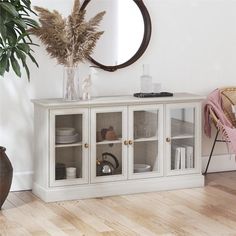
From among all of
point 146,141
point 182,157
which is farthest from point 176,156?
point 146,141

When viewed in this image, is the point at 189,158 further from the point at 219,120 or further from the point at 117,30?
the point at 117,30

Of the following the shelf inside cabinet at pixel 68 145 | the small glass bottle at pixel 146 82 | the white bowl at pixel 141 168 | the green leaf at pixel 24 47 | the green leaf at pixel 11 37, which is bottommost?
the white bowl at pixel 141 168

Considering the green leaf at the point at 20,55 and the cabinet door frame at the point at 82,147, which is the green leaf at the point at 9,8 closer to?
the green leaf at the point at 20,55

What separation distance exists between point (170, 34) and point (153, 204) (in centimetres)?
160

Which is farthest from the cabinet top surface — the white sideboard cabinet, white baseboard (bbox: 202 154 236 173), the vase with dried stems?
white baseboard (bbox: 202 154 236 173)

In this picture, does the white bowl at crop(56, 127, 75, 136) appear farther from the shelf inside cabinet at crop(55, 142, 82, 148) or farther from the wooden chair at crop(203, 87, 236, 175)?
the wooden chair at crop(203, 87, 236, 175)

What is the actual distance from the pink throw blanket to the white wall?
0.21 metres

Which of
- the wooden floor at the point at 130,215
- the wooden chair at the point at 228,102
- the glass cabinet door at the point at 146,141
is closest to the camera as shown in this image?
the wooden floor at the point at 130,215

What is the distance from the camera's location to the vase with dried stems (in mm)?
5113

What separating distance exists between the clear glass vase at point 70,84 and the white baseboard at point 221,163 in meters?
1.55

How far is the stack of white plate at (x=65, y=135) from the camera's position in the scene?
5.16 metres

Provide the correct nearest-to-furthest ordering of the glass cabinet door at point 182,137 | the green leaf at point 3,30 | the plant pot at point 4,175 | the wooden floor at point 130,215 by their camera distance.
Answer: the wooden floor at point 130,215, the green leaf at point 3,30, the plant pot at point 4,175, the glass cabinet door at point 182,137

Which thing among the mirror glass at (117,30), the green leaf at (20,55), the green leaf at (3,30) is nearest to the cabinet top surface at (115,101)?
the mirror glass at (117,30)

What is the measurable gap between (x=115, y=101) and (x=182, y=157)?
2.58 feet
